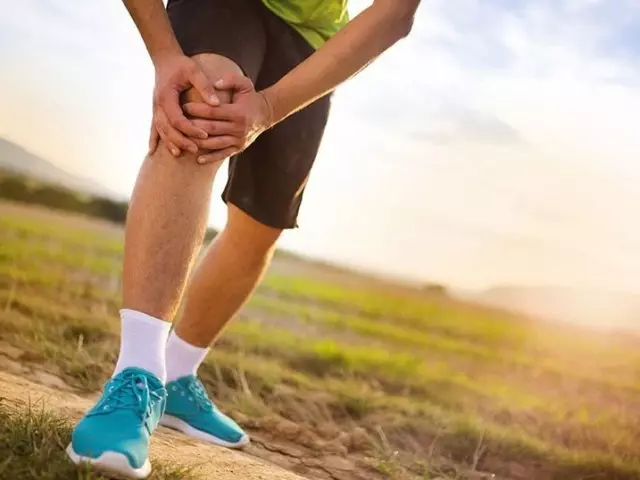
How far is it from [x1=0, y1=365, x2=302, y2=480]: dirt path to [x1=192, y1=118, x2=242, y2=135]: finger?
Answer: 0.43m

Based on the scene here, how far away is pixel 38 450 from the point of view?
36.7 inches

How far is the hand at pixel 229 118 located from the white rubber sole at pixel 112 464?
36 centimetres

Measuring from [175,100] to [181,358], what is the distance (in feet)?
1.92

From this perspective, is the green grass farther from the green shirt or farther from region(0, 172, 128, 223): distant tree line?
region(0, 172, 128, 223): distant tree line

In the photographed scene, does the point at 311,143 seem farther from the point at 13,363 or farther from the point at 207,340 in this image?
the point at 13,363

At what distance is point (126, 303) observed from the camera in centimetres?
101

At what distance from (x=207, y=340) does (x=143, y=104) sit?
33.4 inches

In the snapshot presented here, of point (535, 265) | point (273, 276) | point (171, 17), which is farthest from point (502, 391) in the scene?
point (171, 17)

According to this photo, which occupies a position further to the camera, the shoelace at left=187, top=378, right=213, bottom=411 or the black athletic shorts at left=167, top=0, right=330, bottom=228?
the shoelace at left=187, top=378, right=213, bottom=411

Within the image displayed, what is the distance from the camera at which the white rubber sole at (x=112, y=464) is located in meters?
0.89

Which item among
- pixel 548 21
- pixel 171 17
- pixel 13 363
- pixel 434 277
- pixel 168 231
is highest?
pixel 548 21

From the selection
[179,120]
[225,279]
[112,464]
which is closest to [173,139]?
[179,120]

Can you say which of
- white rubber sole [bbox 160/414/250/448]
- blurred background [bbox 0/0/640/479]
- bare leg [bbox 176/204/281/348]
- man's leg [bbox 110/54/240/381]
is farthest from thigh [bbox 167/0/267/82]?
blurred background [bbox 0/0/640/479]

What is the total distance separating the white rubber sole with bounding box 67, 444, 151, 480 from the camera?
0.89 meters
